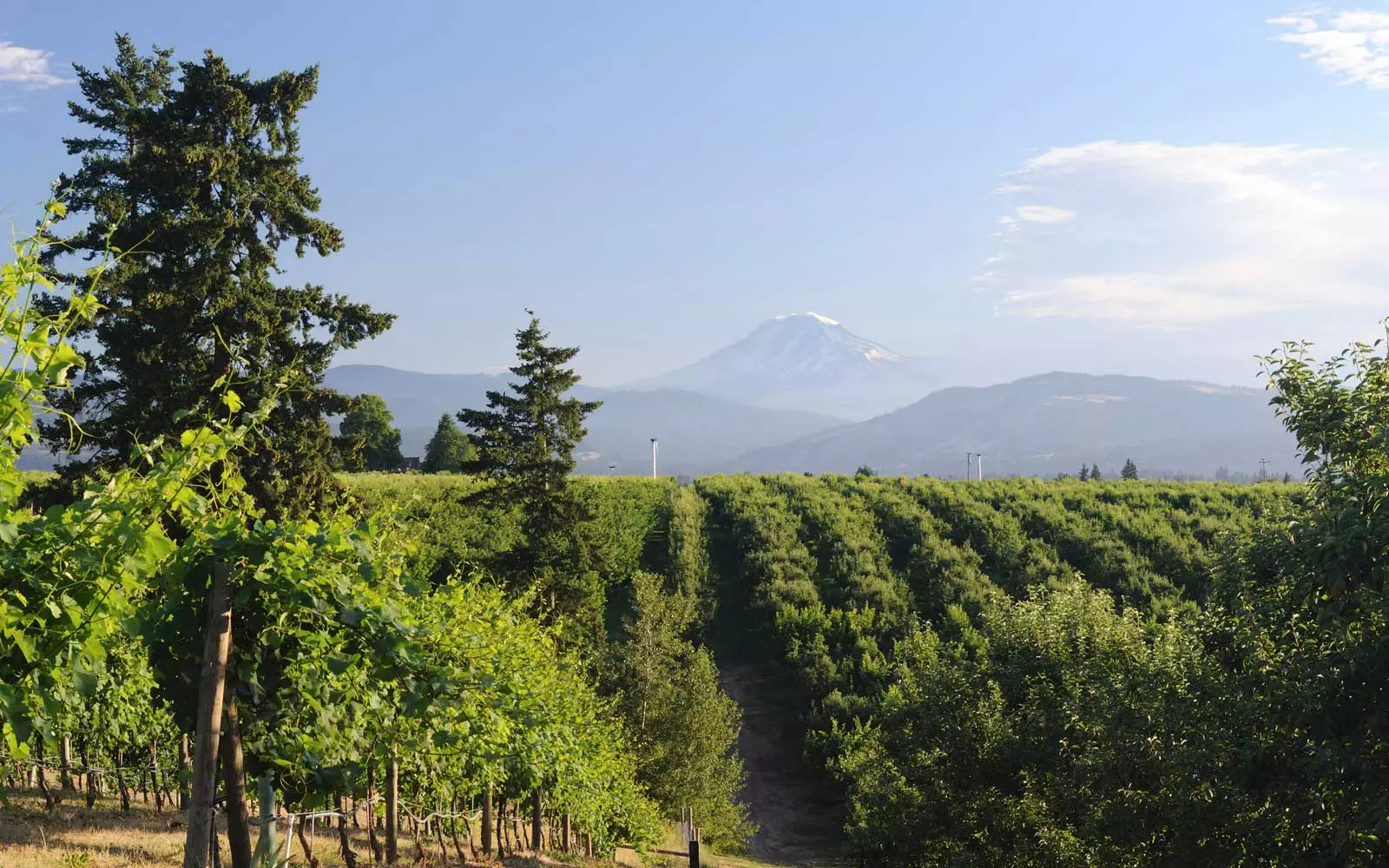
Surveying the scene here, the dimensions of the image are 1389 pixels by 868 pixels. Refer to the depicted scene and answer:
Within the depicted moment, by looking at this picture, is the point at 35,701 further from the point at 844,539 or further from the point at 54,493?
the point at 844,539

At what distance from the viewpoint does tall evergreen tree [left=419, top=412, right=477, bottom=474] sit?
71.3m

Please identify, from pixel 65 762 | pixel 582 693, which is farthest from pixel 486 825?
pixel 65 762

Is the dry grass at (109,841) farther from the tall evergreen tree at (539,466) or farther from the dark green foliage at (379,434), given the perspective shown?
the dark green foliage at (379,434)

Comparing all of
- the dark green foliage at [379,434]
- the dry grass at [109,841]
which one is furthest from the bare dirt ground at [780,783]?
the dark green foliage at [379,434]

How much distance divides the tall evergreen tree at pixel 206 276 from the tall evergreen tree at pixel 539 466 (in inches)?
260

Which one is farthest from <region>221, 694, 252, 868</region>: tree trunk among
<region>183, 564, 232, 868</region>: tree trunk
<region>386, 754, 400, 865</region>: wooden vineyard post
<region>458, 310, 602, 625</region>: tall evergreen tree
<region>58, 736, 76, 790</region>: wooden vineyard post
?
<region>458, 310, 602, 625</region>: tall evergreen tree

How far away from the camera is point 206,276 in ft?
84.0

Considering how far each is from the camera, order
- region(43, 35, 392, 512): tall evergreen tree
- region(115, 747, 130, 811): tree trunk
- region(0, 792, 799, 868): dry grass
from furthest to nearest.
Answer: region(43, 35, 392, 512): tall evergreen tree
region(115, 747, 130, 811): tree trunk
region(0, 792, 799, 868): dry grass

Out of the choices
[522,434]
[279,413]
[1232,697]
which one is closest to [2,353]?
[1232,697]

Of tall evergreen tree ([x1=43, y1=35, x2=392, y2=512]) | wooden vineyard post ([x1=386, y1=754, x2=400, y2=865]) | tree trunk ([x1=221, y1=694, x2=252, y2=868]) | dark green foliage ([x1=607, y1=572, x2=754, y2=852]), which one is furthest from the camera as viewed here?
dark green foliage ([x1=607, y1=572, x2=754, y2=852])

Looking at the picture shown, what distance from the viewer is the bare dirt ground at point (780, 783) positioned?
117 feet

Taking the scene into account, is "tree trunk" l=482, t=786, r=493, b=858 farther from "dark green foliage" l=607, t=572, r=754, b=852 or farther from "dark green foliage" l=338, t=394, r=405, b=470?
"dark green foliage" l=338, t=394, r=405, b=470

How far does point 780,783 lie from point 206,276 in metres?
28.2

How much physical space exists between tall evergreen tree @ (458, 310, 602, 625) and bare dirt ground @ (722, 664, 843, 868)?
34.9ft
